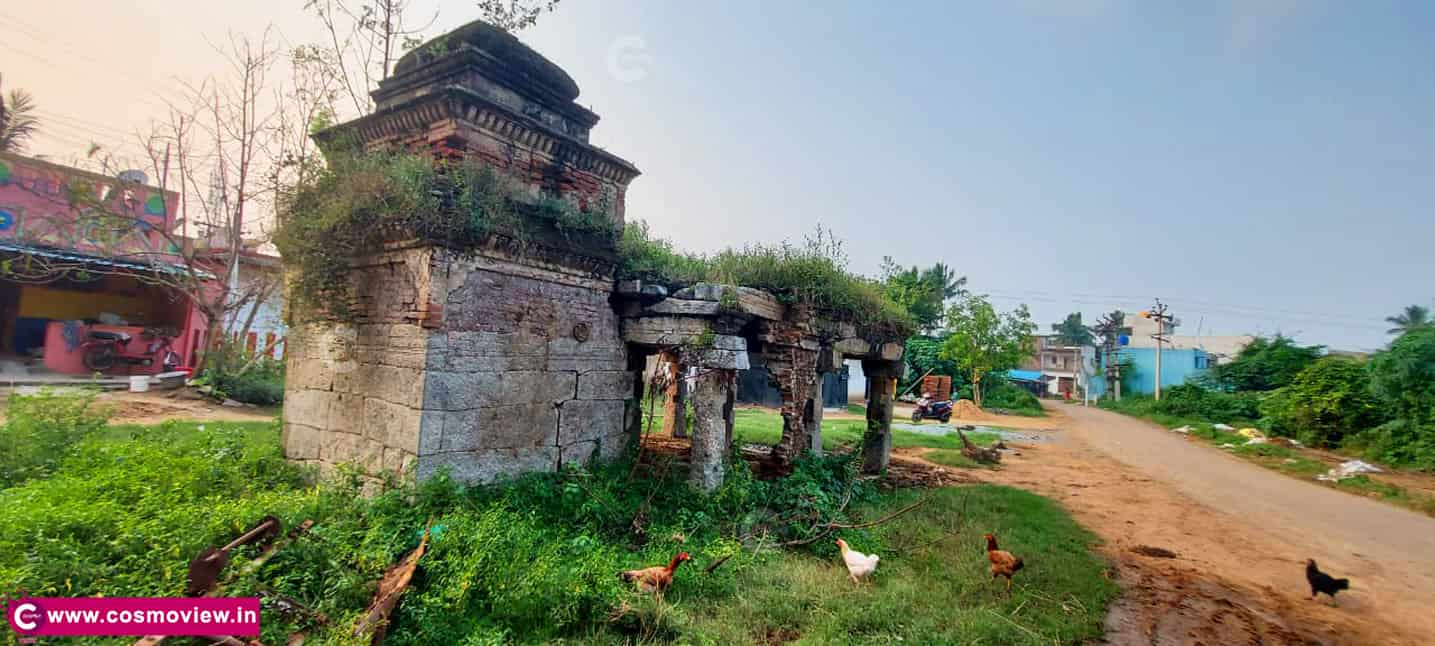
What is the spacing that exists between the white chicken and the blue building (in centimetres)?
3920

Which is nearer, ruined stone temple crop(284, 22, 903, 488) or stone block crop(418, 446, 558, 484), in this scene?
stone block crop(418, 446, 558, 484)

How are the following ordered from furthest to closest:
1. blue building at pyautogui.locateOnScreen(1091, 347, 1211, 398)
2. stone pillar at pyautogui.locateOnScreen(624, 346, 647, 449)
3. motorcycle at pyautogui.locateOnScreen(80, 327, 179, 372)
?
blue building at pyautogui.locateOnScreen(1091, 347, 1211, 398) < motorcycle at pyautogui.locateOnScreen(80, 327, 179, 372) < stone pillar at pyautogui.locateOnScreen(624, 346, 647, 449)

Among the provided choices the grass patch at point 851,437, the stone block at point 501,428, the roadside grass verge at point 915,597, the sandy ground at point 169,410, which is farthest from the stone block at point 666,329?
the sandy ground at point 169,410

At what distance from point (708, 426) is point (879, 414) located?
5.05 meters

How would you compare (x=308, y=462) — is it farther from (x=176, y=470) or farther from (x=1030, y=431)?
(x=1030, y=431)

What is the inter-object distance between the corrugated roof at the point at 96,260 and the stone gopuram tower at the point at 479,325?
11.2 meters

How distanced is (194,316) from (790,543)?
67.3 feet

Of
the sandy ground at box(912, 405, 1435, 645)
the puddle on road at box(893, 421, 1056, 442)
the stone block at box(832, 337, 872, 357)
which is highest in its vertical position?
the stone block at box(832, 337, 872, 357)

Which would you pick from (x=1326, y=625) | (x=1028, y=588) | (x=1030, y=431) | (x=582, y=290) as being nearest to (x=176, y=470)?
(x=582, y=290)

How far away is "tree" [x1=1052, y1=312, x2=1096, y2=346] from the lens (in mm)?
62406

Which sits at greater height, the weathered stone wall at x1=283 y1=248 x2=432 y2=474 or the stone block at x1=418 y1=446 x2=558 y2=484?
the weathered stone wall at x1=283 y1=248 x2=432 y2=474

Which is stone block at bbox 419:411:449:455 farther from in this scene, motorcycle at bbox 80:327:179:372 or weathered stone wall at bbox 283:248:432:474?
motorcycle at bbox 80:327:179:372

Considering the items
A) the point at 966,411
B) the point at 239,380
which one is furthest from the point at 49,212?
the point at 966,411

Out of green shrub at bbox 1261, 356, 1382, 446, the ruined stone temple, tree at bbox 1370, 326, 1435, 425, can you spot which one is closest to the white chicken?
the ruined stone temple
